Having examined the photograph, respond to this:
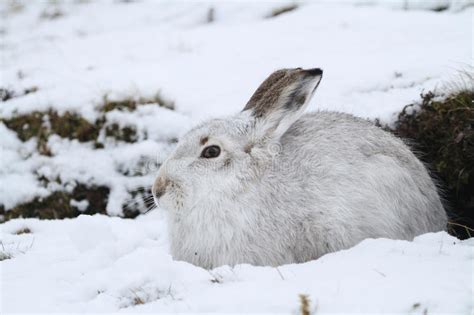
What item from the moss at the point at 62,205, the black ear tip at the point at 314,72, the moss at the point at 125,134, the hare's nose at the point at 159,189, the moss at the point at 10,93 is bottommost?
the moss at the point at 62,205

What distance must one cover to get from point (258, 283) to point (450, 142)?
3138 millimetres

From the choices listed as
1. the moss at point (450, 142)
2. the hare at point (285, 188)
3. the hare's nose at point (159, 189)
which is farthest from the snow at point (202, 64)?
the hare's nose at point (159, 189)

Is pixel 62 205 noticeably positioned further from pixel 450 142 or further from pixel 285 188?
pixel 450 142

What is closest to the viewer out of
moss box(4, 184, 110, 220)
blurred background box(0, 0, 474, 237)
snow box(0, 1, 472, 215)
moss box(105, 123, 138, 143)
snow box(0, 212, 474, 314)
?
snow box(0, 212, 474, 314)

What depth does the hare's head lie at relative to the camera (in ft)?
13.6

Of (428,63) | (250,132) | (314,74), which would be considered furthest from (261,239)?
(428,63)

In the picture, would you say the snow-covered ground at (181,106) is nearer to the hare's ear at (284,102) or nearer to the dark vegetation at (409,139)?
the dark vegetation at (409,139)

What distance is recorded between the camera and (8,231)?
5.28m

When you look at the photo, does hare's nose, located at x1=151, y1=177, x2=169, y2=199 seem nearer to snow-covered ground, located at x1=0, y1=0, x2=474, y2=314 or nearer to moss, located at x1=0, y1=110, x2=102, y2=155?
snow-covered ground, located at x1=0, y1=0, x2=474, y2=314

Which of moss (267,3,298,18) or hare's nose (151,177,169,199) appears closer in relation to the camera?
hare's nose (151,177,169,199)

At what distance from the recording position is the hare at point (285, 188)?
4.00 metres

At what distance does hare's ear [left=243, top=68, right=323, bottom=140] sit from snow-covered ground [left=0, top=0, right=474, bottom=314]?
3.90 ft

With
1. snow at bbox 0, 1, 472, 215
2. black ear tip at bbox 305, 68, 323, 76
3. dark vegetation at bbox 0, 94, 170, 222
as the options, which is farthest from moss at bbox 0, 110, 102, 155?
black ear tip at bbox 305, 68, 323, 76

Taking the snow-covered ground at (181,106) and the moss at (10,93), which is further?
the moss at (10,93)
